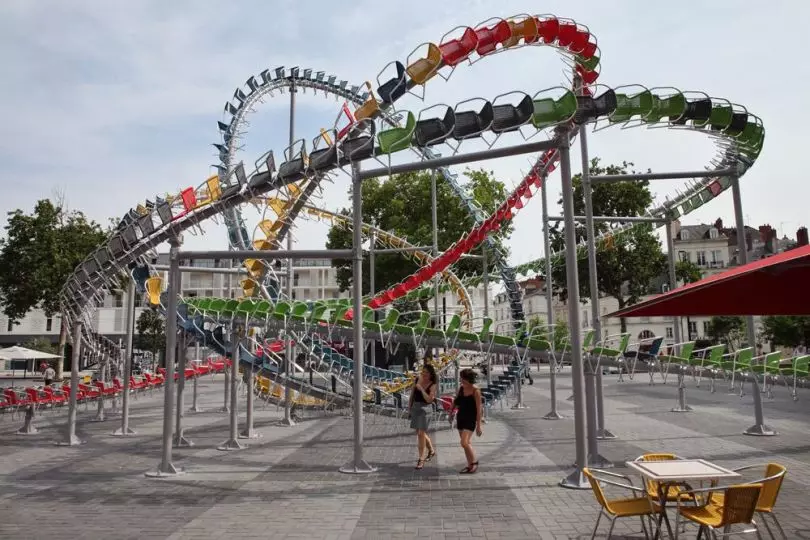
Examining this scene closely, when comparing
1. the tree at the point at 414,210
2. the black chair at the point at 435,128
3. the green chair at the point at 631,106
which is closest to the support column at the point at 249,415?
the black chair at the point at 435,128

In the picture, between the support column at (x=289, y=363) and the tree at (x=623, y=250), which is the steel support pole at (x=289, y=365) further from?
the tree at (x=623, y=250)

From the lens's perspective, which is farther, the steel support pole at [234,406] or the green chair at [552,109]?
the steel support pole at [234,406]

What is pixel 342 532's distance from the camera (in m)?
6.60

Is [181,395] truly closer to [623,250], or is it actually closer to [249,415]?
[249,415]

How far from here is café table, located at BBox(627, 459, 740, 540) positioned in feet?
17.2

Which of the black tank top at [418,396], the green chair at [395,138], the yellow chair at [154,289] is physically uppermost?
the green chair at [395,138]

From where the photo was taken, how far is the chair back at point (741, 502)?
197 inches

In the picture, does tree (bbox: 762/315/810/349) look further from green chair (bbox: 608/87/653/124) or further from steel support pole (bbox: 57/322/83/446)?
steel support pole (bbox: 57/322/83/446)

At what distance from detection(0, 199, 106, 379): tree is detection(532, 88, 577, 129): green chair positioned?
33.4m

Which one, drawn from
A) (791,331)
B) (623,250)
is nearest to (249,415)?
(623,250)

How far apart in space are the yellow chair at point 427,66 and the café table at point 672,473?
28.4ft

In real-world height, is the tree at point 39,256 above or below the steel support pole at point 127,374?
above

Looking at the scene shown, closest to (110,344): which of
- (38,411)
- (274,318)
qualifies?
(38,411)

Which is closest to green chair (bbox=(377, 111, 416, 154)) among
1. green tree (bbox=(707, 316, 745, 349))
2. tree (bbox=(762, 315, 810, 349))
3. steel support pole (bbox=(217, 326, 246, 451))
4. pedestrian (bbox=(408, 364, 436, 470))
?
pedestrian (bbox=(408, 364, 436, 470))
